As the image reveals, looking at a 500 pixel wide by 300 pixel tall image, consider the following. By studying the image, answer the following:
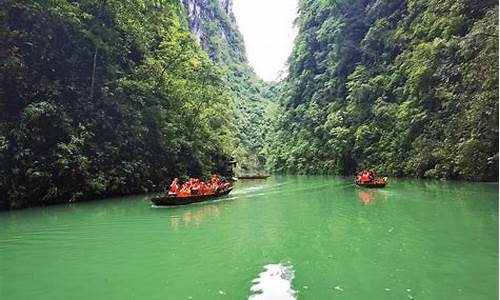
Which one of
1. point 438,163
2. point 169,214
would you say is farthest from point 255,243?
point 438,163

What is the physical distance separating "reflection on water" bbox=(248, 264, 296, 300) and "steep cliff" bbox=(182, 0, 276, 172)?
5305 centimetres

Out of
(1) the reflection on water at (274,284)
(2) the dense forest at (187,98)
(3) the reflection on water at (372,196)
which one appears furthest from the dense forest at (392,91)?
(1) the reflection on water at (274,284)

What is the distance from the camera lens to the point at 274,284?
254 inches

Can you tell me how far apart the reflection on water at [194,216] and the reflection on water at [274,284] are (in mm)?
5098

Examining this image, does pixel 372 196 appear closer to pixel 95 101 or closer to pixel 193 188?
pixel 193 188

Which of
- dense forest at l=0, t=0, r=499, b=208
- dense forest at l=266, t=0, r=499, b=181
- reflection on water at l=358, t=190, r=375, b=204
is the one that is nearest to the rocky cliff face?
dense forest at l=266, t=0, r=499, b=181

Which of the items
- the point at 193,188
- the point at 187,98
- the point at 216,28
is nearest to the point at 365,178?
the point at 193,188

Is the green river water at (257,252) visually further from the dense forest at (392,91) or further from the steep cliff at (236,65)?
the steep cliff at (236,65)

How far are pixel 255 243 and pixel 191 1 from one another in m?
77.8

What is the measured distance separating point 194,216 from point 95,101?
397 inches

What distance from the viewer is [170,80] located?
2658 centimetres

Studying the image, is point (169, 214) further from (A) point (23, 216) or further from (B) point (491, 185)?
(B) point (491, 185)

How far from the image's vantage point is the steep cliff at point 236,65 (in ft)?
238

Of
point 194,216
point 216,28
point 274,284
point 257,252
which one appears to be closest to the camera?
point 274,284
